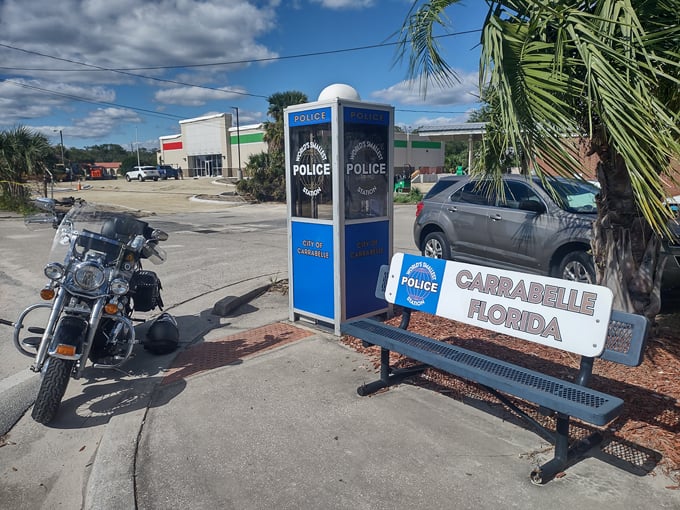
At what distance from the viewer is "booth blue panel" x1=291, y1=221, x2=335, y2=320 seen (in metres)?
5.54

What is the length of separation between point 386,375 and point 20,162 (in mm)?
22133

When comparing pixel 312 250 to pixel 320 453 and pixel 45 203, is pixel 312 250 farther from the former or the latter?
pixel 320 453

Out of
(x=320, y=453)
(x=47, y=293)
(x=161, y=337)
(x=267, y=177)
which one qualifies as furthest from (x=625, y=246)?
(x=267, y=177)

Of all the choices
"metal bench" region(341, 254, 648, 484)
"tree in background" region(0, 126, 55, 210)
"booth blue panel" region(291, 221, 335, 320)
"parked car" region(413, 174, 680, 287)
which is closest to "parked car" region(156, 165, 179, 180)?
"tree in background" region(0, 126, 55, 210)

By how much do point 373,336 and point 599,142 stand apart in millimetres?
2318

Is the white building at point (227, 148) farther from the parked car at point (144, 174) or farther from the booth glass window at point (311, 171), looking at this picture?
the booth glass window at point (311, 171)

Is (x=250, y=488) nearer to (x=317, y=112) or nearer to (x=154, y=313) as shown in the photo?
(x=317, y=112)

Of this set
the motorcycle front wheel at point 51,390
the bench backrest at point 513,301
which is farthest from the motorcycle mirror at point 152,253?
the bench backrest at point 513,301

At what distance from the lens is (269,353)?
5.13 meters

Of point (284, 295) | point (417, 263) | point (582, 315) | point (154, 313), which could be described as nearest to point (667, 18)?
point (582, 315)

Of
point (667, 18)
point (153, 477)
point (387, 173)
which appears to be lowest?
point (153, 477)

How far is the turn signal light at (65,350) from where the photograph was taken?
150 inches

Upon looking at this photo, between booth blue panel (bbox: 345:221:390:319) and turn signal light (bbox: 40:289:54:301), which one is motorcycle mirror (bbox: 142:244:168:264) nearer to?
turn signal light (bbox: 40:289:54:301)

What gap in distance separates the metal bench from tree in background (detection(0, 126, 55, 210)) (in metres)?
21.3
